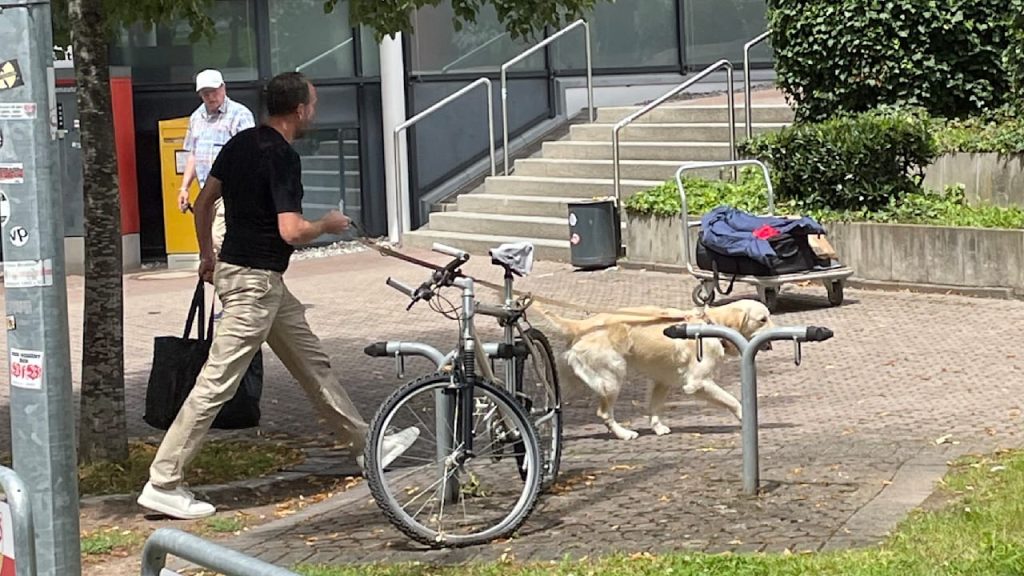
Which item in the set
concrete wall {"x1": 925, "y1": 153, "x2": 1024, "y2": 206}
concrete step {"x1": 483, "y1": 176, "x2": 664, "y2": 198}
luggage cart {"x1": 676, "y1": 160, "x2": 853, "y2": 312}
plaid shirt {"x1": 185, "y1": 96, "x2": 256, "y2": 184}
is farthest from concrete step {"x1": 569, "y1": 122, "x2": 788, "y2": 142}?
plaid shirt {"x1": 185, "y1": 96, "x2": 256, "y2": 184}

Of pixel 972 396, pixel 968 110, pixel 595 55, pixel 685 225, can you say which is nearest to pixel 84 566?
pixel 972 396

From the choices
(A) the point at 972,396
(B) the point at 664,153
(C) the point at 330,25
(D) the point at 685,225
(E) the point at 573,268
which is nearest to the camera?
(A) the point at 972,396

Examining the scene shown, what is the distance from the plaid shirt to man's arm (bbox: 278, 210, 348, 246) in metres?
4.49

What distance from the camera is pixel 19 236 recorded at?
4.59 m

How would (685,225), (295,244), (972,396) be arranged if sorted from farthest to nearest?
(685,225) → (972,396) → (295,244)

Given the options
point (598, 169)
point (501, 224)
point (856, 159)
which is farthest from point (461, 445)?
point (598, 169)

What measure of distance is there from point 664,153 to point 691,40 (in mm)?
3456

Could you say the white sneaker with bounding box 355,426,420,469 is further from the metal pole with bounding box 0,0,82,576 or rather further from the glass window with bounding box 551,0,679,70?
the glass window with bounding box 551,0,679,70

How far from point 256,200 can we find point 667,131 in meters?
11.9

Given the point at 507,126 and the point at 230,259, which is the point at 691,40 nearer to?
the point at 507,126

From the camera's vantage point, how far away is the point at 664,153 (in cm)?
1827

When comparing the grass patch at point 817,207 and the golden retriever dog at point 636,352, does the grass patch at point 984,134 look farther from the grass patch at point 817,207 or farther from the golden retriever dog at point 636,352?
the golden retriever dog at point 636,352

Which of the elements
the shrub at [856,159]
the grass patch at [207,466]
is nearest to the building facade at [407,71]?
the shrub at [856,159]

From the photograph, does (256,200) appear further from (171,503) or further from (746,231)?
(746,231)
